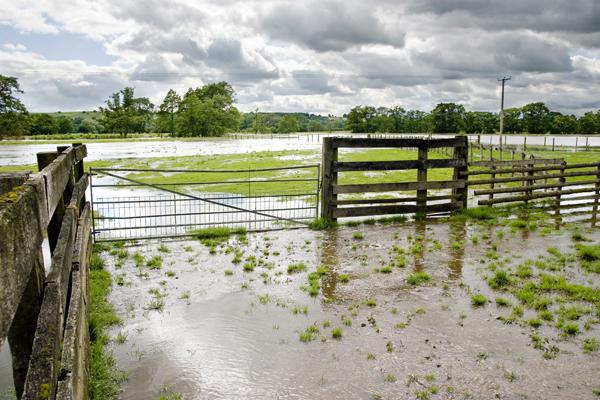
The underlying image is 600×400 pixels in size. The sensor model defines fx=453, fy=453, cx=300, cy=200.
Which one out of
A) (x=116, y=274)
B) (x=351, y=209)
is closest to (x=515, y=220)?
(x=351, y=209)

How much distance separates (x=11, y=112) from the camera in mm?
87875

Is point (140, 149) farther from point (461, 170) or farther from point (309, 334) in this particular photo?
point (309, 334)

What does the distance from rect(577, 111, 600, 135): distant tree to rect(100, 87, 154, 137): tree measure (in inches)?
4863

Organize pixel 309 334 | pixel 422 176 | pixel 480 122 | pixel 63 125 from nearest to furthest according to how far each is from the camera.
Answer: pixel 309 334 → pixel 422 176 → pixel 63 125 → pixel 480 122

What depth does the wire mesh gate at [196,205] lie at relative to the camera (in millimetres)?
10414

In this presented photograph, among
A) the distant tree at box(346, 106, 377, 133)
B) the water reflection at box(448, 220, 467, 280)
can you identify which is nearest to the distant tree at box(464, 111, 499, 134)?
the distant tree at box(346, 106, 377, 133)

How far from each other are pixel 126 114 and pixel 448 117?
99.4 meters

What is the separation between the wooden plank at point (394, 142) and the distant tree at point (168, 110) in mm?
116307

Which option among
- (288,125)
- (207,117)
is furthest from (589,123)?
(207,117)

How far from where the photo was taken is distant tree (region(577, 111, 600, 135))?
12581 cm

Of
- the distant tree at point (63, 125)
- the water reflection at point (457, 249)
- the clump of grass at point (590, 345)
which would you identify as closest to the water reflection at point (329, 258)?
the water reflection at point (457, 249)

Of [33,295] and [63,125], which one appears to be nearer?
[33,295]

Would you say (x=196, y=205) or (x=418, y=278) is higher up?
(x=196, y=205)

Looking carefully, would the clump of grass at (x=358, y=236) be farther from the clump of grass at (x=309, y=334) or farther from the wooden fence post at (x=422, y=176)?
the clump of grass at (x=309, y=334)
